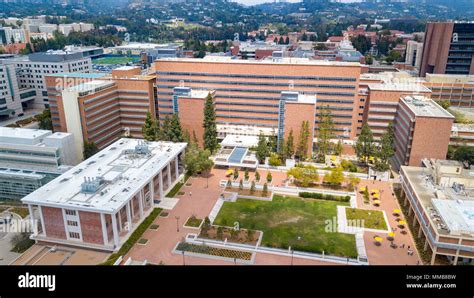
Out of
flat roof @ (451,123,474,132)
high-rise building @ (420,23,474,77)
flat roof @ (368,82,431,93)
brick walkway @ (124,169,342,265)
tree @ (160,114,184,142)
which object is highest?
high-rise building @ (420,23,474,77)

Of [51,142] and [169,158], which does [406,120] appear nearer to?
[169,158]

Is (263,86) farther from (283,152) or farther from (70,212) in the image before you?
(70,212)

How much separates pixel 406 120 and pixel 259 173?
23554 millimetres

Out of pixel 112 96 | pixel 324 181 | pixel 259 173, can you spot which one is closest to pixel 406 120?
pixel 324 181

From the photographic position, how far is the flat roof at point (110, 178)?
3631cm

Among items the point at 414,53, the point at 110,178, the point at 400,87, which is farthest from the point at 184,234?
the point at 414,53

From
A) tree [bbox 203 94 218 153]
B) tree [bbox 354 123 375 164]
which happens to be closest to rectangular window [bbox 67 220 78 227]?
tree [bbox 203 94 218 153]

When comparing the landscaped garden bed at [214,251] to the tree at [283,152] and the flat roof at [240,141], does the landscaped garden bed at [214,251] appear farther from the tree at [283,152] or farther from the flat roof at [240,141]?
the flat roof at [240,141]

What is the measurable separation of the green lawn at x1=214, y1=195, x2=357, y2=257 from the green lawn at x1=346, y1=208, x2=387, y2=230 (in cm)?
198

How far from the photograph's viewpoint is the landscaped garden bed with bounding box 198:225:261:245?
38531mm

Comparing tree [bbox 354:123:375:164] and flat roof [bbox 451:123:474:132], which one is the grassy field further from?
flat roof [bbox 451:123:474:132]

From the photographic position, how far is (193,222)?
1649 inches

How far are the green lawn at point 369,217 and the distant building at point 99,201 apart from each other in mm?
23994

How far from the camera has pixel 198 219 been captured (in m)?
42.6
